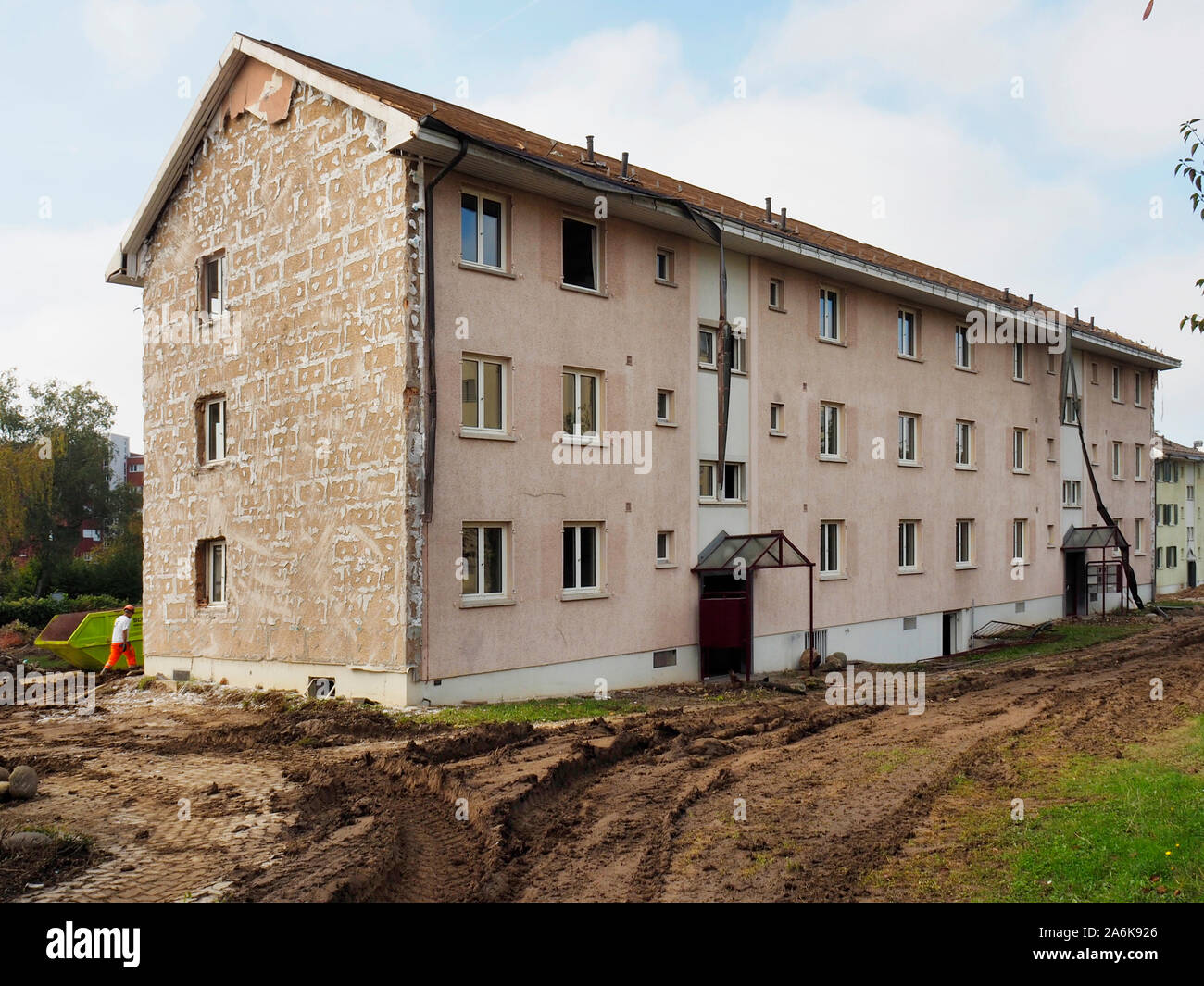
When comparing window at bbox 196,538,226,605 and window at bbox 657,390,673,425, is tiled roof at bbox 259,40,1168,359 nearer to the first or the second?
window at bbox 657,390,673,425

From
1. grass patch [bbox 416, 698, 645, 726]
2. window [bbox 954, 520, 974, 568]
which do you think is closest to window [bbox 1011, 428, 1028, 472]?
window [bbox 954, 520, 974, 568]

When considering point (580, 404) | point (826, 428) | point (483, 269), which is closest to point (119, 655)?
point (580, 404)

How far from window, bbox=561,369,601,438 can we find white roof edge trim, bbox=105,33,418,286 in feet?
16.2

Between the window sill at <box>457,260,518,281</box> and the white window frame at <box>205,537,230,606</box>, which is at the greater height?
the window sill at <box>457,260,518,281</box>

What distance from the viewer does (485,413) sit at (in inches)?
650

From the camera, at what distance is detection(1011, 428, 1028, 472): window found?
3166 cm

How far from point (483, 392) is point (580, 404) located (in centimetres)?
217

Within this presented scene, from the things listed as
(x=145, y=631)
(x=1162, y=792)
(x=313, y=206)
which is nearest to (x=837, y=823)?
(x=1162, y=792)

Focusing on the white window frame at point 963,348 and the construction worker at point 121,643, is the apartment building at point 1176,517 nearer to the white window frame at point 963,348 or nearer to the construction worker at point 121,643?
the white window frame at point 963,348

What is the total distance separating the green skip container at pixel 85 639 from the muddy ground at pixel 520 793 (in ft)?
19.9

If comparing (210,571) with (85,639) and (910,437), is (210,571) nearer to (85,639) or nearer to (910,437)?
(85,639)

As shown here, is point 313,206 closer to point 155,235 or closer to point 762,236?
point 155,235

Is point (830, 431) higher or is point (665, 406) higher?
point (665, 406)
